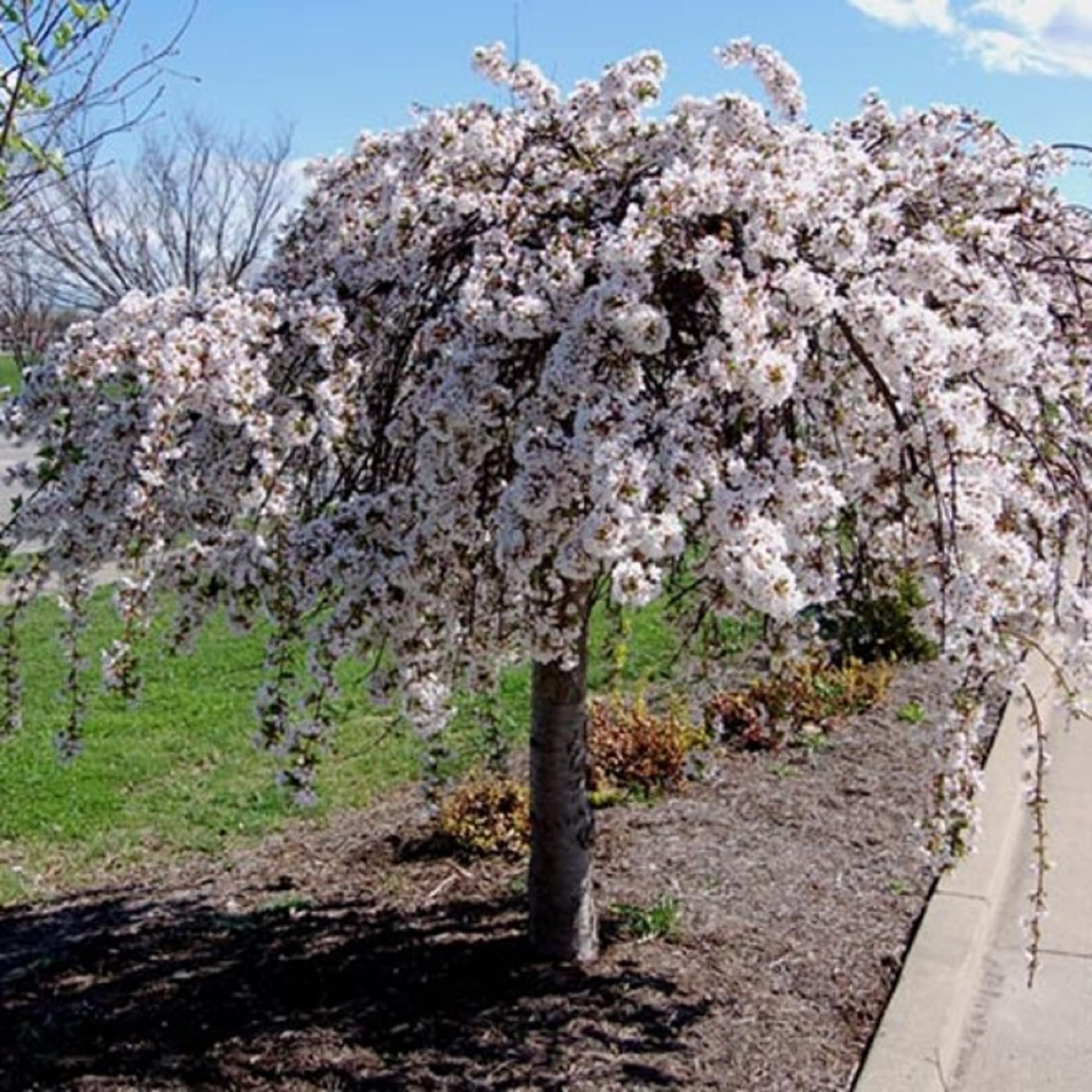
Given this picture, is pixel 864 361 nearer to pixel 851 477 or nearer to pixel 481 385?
pixel 851 477

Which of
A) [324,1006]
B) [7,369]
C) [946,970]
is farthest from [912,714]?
[7,369]

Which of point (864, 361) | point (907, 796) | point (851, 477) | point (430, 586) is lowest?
point (907, 796)

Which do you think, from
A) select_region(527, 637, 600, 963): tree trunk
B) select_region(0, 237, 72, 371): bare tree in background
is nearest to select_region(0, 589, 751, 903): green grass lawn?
select_region(527, 637, 600, 963): tree trunk

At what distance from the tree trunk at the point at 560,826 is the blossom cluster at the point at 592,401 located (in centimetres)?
38

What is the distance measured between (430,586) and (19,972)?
2025 mm

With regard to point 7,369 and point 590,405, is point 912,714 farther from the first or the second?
point 7,369

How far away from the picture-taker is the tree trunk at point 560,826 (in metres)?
3.80

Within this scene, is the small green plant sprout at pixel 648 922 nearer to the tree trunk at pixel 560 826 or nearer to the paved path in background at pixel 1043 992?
the tree trunk at pixel 560 826

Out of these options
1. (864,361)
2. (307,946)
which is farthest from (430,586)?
(307,946)

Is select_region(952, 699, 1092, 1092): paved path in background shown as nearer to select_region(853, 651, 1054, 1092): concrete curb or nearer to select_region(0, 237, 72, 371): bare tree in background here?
select_region(853, 651, 1054, 1092): concrete curb

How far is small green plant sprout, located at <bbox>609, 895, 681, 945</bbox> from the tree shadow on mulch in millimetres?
176

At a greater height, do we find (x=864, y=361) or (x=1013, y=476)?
(x=864, y=361)

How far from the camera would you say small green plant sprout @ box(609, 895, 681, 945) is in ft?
13.6

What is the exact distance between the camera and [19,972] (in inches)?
160
